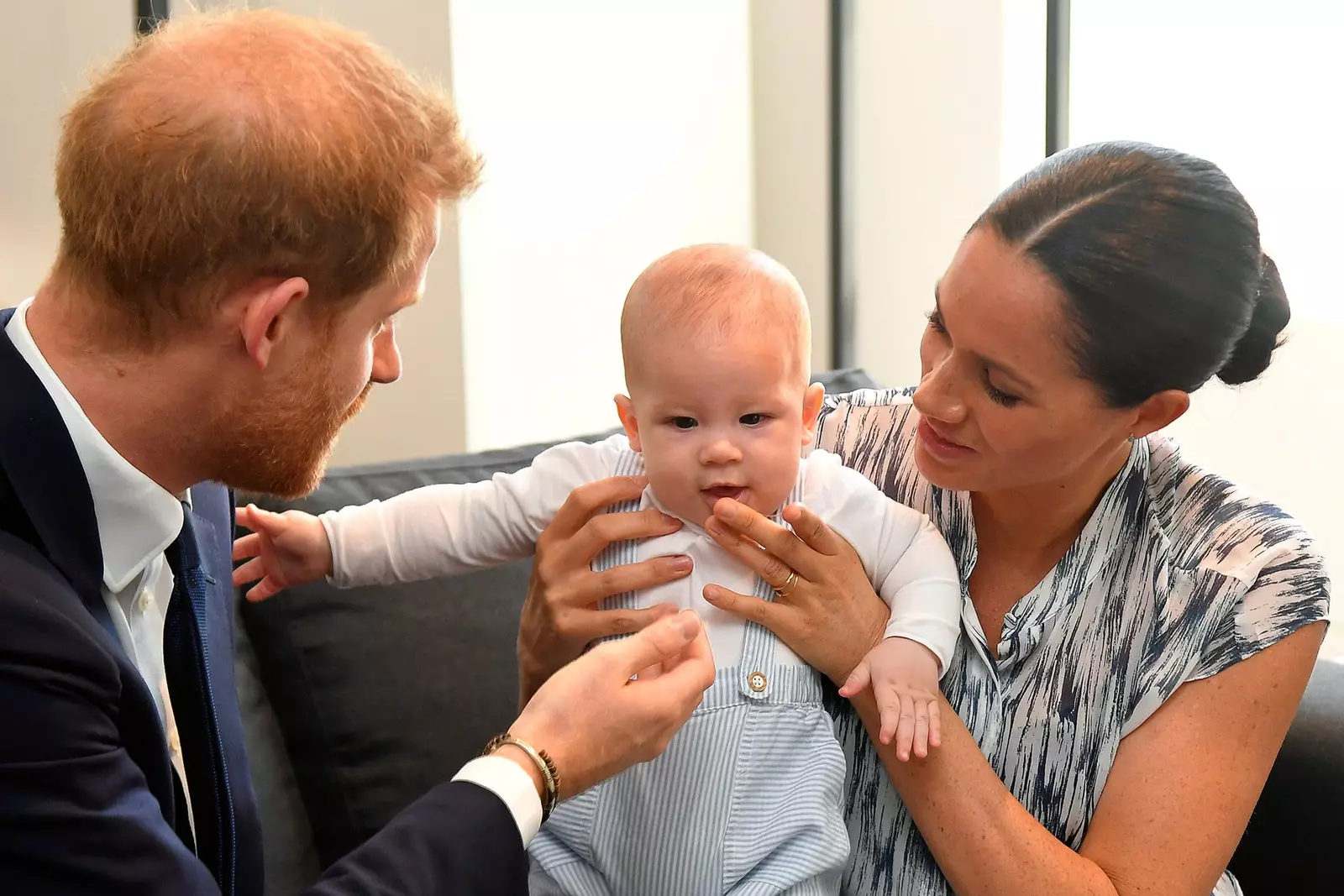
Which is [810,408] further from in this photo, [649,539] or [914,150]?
[914,150]

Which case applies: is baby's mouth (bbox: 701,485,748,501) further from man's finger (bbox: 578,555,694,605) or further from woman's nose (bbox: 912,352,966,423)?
woman's nose (bbox: 912,352,966,423)

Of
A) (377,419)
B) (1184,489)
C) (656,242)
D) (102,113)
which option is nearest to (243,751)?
(102,113)

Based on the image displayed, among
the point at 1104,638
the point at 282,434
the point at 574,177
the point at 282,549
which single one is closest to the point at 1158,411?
the point at 1104,638

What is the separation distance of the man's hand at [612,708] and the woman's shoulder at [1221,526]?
0.57 m

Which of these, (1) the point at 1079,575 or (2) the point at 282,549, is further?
(2) the point at 282,549

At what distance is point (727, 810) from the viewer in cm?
138

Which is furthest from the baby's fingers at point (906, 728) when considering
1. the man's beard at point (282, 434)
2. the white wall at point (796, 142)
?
the white wall at point (796, 142)

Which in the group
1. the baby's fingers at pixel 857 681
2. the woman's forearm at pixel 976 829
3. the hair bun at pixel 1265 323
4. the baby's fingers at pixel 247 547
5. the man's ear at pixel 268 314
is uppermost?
the man's ear at pixel 268 314

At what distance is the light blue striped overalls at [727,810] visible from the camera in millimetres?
1367

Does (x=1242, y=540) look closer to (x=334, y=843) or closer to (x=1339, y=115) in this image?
(x=334, y=843)

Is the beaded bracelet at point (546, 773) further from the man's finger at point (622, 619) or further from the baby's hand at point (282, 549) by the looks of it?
the baby's hand at point (282, 549)

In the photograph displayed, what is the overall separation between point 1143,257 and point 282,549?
3.42 feet


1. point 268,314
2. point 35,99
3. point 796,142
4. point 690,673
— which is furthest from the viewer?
point 796,142

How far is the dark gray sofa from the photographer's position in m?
1.78
